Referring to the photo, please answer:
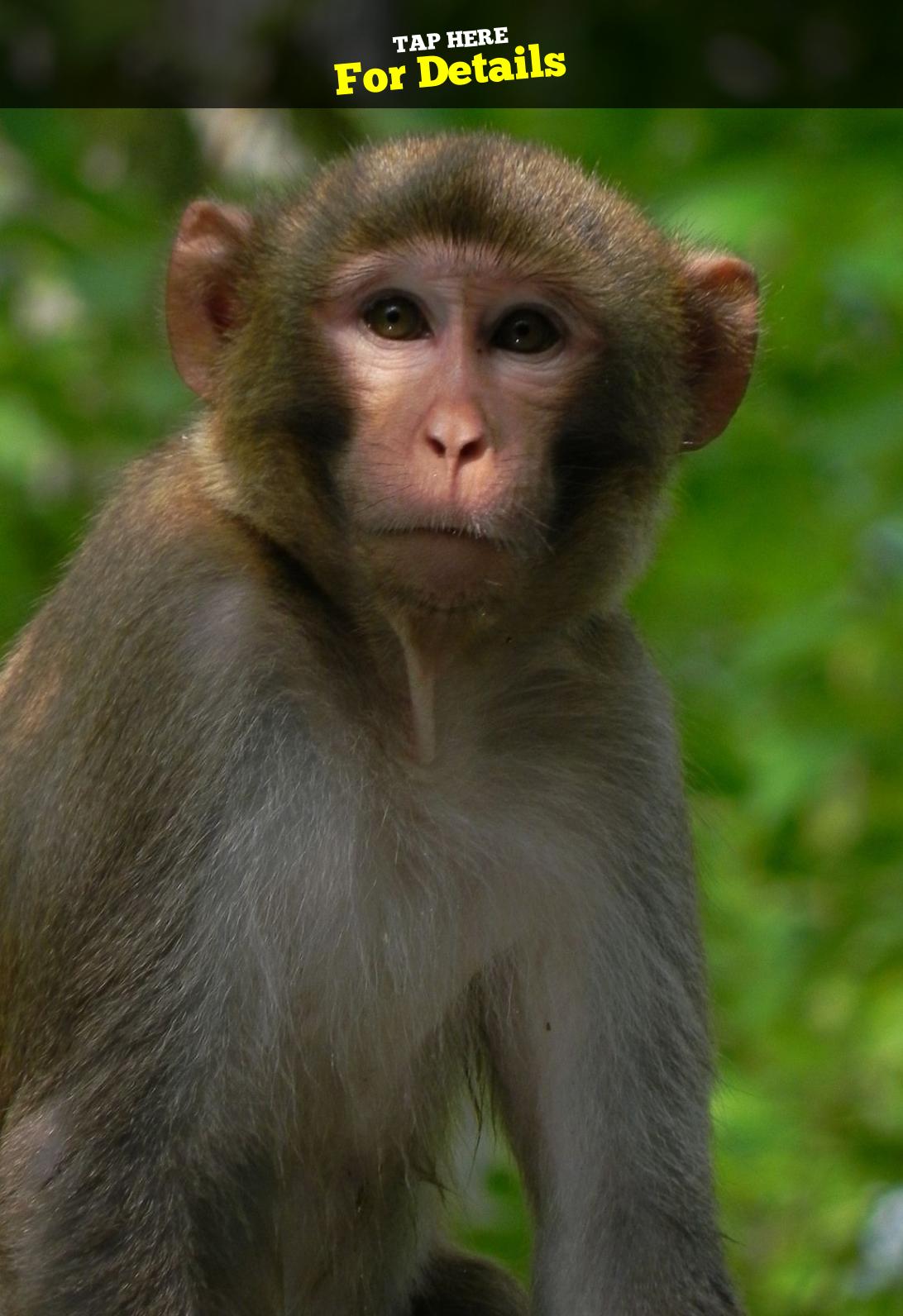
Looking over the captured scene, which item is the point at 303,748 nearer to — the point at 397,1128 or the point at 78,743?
the point at 78,743

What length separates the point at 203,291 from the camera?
498cm

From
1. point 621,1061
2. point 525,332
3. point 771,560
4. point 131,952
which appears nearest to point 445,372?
point 525,332

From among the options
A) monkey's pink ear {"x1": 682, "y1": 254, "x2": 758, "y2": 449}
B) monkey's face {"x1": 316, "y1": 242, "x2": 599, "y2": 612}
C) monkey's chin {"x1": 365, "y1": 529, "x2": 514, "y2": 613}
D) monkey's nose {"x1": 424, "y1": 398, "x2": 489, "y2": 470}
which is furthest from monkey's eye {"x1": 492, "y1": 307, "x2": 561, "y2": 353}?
→ monkey's pink ear {"x1": 682, "y1": 254, "x2": 758, "y2": 449}

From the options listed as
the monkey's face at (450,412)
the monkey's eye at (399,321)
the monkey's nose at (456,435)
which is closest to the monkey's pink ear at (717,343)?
the monkey's face at (450,412)

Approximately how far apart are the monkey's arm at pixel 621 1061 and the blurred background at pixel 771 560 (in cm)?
133

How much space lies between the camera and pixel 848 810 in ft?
29.7

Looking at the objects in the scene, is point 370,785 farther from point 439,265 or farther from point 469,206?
point 469,206

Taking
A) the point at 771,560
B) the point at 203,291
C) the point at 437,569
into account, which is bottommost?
the point at 771,560

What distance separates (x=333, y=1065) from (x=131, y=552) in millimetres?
1140

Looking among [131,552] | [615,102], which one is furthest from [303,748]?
[615,102]

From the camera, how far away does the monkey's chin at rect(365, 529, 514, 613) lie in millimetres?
4430

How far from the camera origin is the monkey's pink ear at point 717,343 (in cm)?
519

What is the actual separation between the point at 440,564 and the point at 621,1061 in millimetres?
1244

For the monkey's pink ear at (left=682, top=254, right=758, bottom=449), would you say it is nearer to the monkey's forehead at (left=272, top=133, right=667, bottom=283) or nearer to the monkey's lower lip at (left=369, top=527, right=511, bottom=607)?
the monkey's forehead at (left=272, top=133, right=667, bottom=283)
